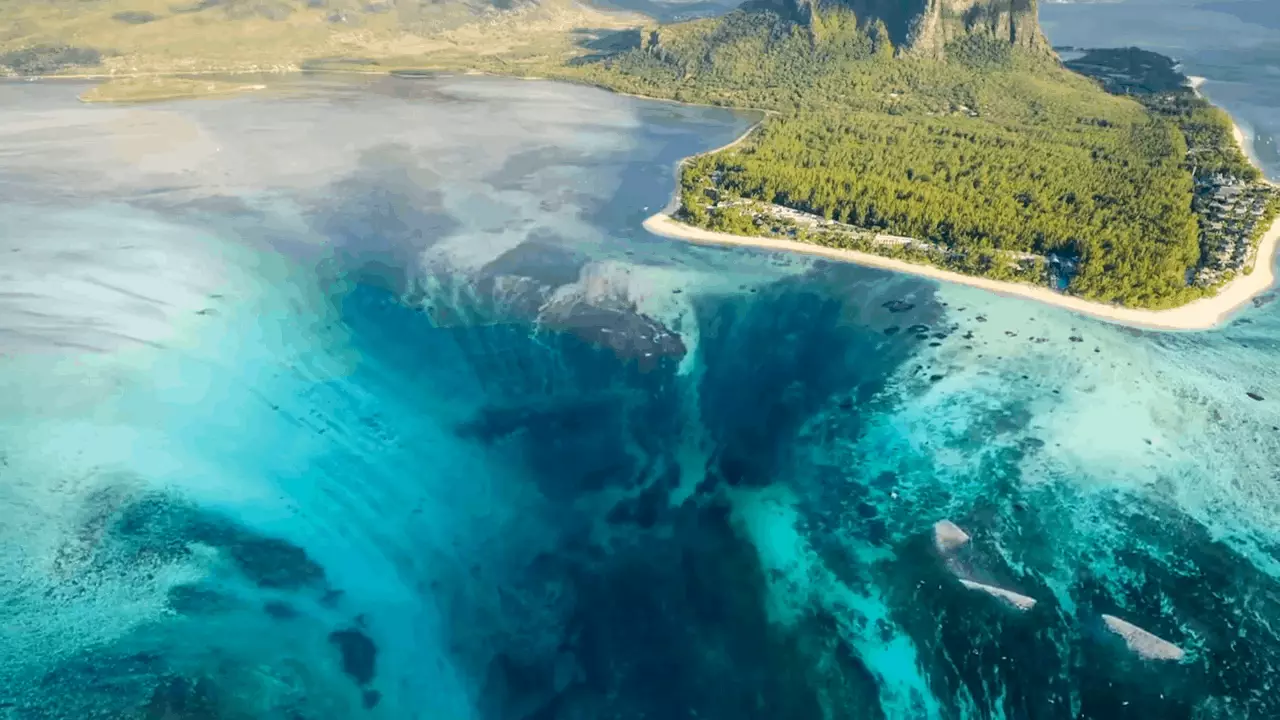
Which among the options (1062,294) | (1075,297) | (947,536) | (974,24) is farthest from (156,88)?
(947,536)

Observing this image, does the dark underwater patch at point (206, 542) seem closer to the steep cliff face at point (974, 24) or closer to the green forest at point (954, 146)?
the green forest at point (954, 146)

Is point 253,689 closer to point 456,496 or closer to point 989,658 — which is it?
point 456,496

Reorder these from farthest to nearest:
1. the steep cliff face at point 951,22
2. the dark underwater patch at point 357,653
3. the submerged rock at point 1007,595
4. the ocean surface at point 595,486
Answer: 1. the steep cliff face at point 951,22
2. the submerged rock at point 1007,595
3. the dark underwater patch at point 357,653
4. the ocean surface at point 595,486

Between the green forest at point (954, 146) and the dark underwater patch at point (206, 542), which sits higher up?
the green forest at point (954, 146)

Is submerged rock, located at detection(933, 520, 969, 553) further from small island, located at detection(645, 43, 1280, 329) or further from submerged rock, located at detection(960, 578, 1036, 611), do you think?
small island, located at detection(645, 43, 1280, 329)

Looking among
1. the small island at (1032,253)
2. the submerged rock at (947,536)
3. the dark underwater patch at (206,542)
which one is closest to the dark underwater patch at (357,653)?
the dark underwater patch at (206,542)

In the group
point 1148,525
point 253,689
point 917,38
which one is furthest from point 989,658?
point 917,38
